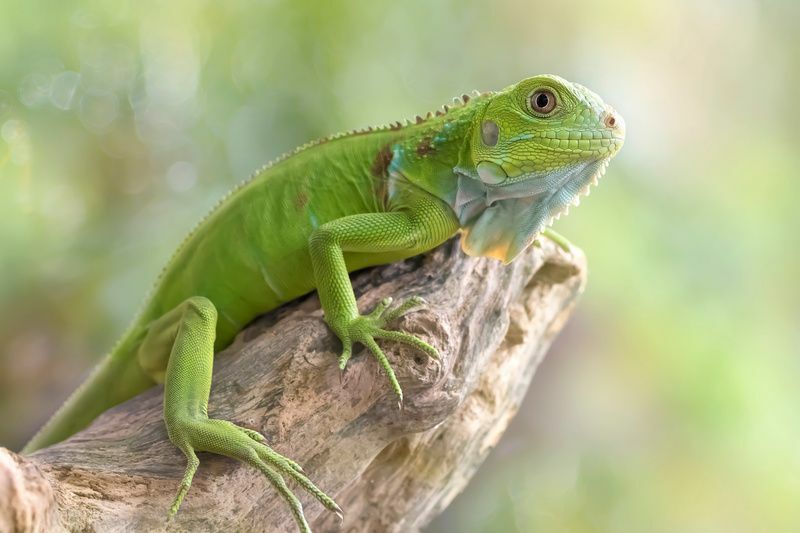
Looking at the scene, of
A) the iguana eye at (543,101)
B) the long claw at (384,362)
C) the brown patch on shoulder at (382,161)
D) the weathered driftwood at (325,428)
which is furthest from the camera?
the brown patch on shoulder at (382,161)

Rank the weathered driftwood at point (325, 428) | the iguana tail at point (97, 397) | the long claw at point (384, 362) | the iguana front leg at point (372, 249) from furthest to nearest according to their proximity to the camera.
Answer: the iguana tail at point (97, 397), the iguana front leg at point (372, 249), the long claw at point (384, 362), the weathered driftwood at point (325, 428)

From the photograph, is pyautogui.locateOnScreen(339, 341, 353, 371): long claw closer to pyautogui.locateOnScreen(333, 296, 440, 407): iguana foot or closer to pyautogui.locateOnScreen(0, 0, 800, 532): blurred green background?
pyautogui.locateOnScreen(333, 296, 440, 407): iguana foot

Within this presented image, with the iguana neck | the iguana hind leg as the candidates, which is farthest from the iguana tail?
the iguana neck

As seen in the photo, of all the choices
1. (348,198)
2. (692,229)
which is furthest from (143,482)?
(692,229)

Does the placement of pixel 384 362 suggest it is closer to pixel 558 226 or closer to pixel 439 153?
pixel 439 153

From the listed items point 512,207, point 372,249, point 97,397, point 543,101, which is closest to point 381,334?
point 372,249

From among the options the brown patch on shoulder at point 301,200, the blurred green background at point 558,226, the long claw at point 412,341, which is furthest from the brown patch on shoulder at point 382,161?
the blurred green background at point 558,226

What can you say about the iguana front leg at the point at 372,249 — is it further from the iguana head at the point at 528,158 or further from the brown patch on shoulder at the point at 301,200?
the brown patch on shoulder at the point at 301,200

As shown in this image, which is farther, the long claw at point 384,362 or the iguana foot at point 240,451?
the long claw at point 384,362
